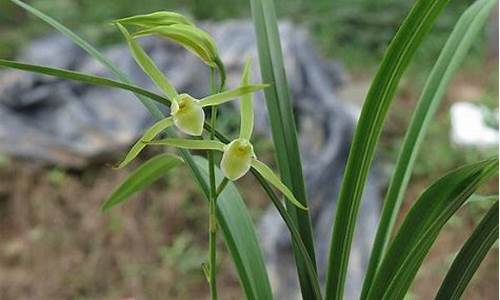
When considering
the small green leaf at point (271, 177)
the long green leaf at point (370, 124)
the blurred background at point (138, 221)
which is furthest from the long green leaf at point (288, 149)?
the blurred background at point (138, 221)

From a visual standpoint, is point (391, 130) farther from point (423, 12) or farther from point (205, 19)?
point (423, 12)

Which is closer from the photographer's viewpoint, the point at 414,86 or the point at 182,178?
the point at 182,178

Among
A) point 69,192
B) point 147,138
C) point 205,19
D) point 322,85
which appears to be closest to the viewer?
point 147,138

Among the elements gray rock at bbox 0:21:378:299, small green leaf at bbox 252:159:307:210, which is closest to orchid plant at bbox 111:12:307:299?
small green leaf at bbox 252:159:307:210

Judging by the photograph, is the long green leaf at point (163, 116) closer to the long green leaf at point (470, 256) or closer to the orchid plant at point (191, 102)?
the orchid plant at point (191, 102)

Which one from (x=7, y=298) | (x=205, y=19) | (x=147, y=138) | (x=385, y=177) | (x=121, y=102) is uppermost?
(x=205, y=19)

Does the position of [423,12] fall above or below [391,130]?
below

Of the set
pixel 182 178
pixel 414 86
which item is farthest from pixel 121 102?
pixel 414 86

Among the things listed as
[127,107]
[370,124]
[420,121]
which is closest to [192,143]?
[370,124]
